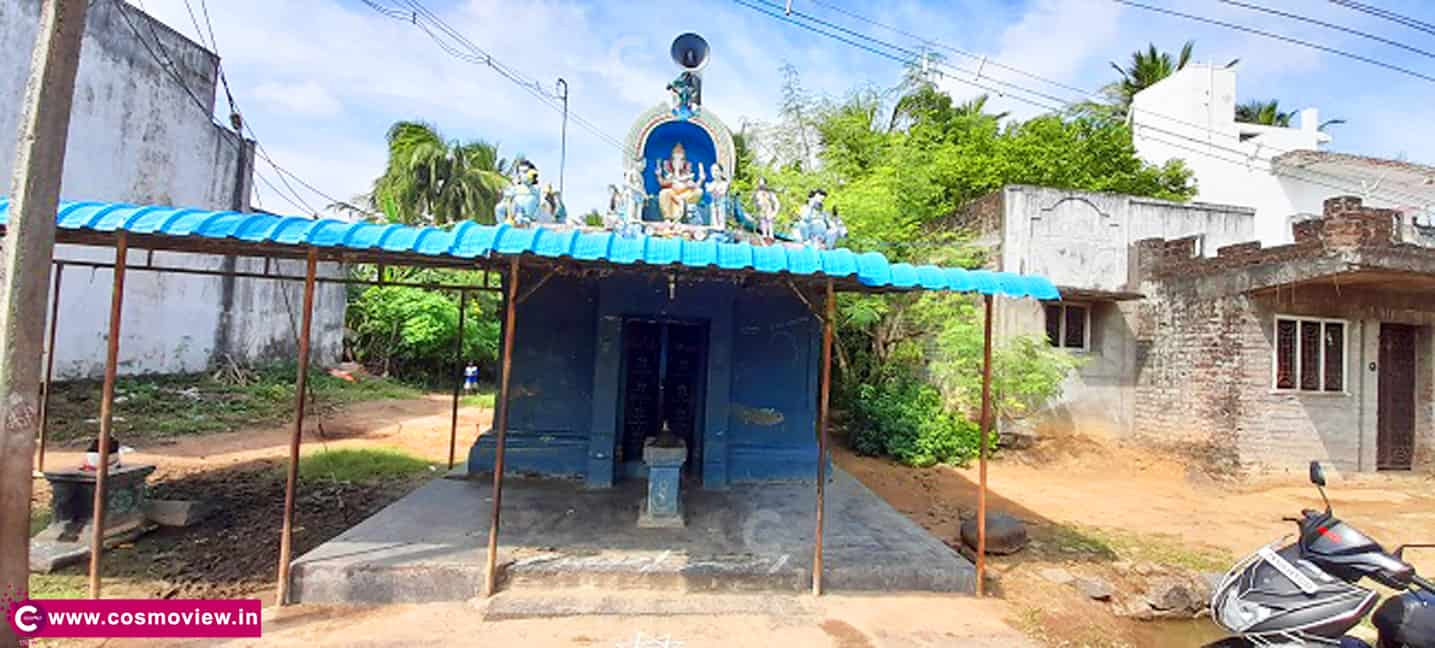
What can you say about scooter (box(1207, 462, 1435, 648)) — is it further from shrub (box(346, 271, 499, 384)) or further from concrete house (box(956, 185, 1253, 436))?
shrub (box(346, 271, 499, 384))

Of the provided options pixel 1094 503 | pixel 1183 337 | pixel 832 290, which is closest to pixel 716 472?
pixel 832 290

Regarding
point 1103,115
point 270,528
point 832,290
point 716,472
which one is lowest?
point 270,528

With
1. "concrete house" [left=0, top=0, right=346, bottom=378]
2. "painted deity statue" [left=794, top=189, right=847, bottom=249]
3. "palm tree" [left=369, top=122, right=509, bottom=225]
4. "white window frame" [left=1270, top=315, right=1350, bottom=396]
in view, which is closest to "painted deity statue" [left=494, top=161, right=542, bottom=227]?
"painted deity statue" [left=794, top=189, right=847, bottom=249]

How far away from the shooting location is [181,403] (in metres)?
13.1

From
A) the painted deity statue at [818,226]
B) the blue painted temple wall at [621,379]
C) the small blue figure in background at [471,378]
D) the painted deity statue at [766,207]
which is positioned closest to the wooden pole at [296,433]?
the blue painted temple wall at [621,379]

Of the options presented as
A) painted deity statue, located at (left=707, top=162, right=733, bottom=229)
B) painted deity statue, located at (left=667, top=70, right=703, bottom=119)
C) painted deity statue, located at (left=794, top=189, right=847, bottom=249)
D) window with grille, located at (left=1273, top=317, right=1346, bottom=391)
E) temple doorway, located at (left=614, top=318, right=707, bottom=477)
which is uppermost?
painted deity statue, located at (left=667, top=70, right=703, bottom=119)

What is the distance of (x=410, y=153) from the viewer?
2488 centimetres

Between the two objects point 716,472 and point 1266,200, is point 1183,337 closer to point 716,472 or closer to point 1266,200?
point 716,472

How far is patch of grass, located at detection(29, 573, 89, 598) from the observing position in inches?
197

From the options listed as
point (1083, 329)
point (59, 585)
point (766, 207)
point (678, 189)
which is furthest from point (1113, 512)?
point (59, 585)

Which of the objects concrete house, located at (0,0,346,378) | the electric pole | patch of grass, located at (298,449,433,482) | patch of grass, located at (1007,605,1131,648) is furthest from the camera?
concrete house, located at (0,0,346,378)

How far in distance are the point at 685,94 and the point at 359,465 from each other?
23.2ft

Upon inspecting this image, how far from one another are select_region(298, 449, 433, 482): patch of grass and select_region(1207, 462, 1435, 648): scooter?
363 inches

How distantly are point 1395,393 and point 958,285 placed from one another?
12.5 metres
